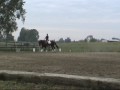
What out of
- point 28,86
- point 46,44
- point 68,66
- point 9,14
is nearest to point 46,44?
point 46,44

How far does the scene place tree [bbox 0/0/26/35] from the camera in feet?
179

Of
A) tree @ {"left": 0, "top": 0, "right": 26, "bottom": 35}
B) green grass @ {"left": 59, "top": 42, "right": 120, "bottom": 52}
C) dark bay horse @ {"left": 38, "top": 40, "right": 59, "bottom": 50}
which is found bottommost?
green grass @ {"left": 59, "top": 42, "right": 120, "bottom": 52}

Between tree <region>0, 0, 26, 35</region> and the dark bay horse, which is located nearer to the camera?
the dark bay horse

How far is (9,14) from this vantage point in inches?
2172

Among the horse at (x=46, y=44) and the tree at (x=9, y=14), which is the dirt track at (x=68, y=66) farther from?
the tree at (x=9, y=14)

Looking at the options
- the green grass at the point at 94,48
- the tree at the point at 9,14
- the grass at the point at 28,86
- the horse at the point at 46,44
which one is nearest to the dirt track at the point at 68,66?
the grass at the point at 28,86

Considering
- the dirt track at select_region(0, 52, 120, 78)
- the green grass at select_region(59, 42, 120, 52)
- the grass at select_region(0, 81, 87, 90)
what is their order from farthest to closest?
the green grass at select_region(59, 42, 120, 52) → the dirt track at select_region(0, 52, 120, 78) → the grass at select_region(0, 81, 87, 90)

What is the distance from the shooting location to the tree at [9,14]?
54594mm

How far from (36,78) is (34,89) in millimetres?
458

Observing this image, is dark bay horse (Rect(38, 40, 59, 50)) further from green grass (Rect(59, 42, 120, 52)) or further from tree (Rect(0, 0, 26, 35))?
tree (Rect(0, 0, 26, 35))

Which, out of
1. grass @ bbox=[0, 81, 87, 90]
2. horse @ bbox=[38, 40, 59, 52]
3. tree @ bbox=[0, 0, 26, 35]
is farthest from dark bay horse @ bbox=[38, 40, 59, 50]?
grass @ bbox=[0, 81, 87, 90]

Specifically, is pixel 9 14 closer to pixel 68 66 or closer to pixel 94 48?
pixel 94 48

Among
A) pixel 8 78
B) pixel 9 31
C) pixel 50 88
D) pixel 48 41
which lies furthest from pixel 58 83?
pixel 9 31

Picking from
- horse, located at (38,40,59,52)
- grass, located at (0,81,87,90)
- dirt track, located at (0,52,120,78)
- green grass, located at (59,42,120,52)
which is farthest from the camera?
green grass, located at (59,42,120,52)
